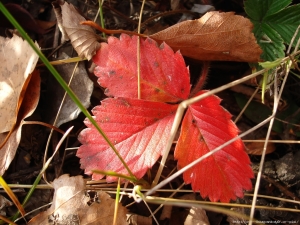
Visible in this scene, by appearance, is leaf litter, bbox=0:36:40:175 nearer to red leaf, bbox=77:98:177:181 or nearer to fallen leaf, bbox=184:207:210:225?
red leaf, bbox=77:98:177:181

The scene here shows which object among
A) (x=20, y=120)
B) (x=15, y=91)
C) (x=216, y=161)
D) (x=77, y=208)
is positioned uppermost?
(x=15, y=91)

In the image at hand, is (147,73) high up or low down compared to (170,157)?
up

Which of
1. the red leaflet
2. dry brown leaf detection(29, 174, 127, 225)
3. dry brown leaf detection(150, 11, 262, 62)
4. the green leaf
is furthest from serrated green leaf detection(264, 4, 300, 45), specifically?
dry brown leaf detection(29, 174, 127, 225)

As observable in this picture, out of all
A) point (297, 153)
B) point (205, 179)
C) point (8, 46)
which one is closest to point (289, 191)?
point (297, 153)

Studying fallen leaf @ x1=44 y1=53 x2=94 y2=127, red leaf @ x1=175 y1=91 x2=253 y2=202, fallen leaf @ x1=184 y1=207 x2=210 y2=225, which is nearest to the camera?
red leaf @ x1=175 y1=91 x2=253 y2=202

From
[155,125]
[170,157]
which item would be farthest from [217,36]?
[170,157]

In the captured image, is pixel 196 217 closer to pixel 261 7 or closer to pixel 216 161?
pixel 216 161

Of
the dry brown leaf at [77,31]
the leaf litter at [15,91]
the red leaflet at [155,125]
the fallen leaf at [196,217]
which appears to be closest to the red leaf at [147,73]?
the red leaflet at [155,125]
